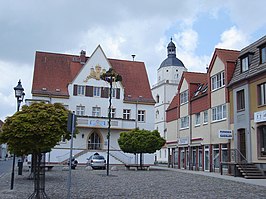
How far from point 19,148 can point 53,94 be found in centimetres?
3211

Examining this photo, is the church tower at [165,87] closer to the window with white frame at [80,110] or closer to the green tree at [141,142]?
the window with white frame at [80,110]

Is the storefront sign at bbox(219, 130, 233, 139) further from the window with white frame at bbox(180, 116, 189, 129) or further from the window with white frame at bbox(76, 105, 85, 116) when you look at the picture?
the window with white frame at bbox(76, 105, 85, 116)

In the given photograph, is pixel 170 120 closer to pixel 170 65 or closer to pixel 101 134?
pixel 101 134

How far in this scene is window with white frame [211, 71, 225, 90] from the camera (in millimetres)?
32969

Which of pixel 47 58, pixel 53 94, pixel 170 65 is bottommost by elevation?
pixel 53 94

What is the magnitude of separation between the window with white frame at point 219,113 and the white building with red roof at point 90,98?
54.8 ft

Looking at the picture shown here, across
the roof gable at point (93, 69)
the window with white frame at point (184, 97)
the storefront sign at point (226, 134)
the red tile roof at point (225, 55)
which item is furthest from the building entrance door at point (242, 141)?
the roof gable at point (93, 69)

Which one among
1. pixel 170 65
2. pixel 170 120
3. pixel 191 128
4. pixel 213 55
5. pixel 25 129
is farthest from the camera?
pixel 170 65

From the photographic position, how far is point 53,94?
1901 inches

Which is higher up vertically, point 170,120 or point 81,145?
point 170,120

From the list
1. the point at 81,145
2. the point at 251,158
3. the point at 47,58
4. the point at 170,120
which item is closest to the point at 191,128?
the point at 170,120

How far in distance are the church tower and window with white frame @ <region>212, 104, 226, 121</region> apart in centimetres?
3619

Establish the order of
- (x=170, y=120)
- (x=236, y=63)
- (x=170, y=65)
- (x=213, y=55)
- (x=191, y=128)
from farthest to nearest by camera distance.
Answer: (x=170, y=65), (x=170, y=120), (x=191, y=128), (x=213, y=55), (x=236, y=63)

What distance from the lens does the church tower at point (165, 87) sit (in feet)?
247
